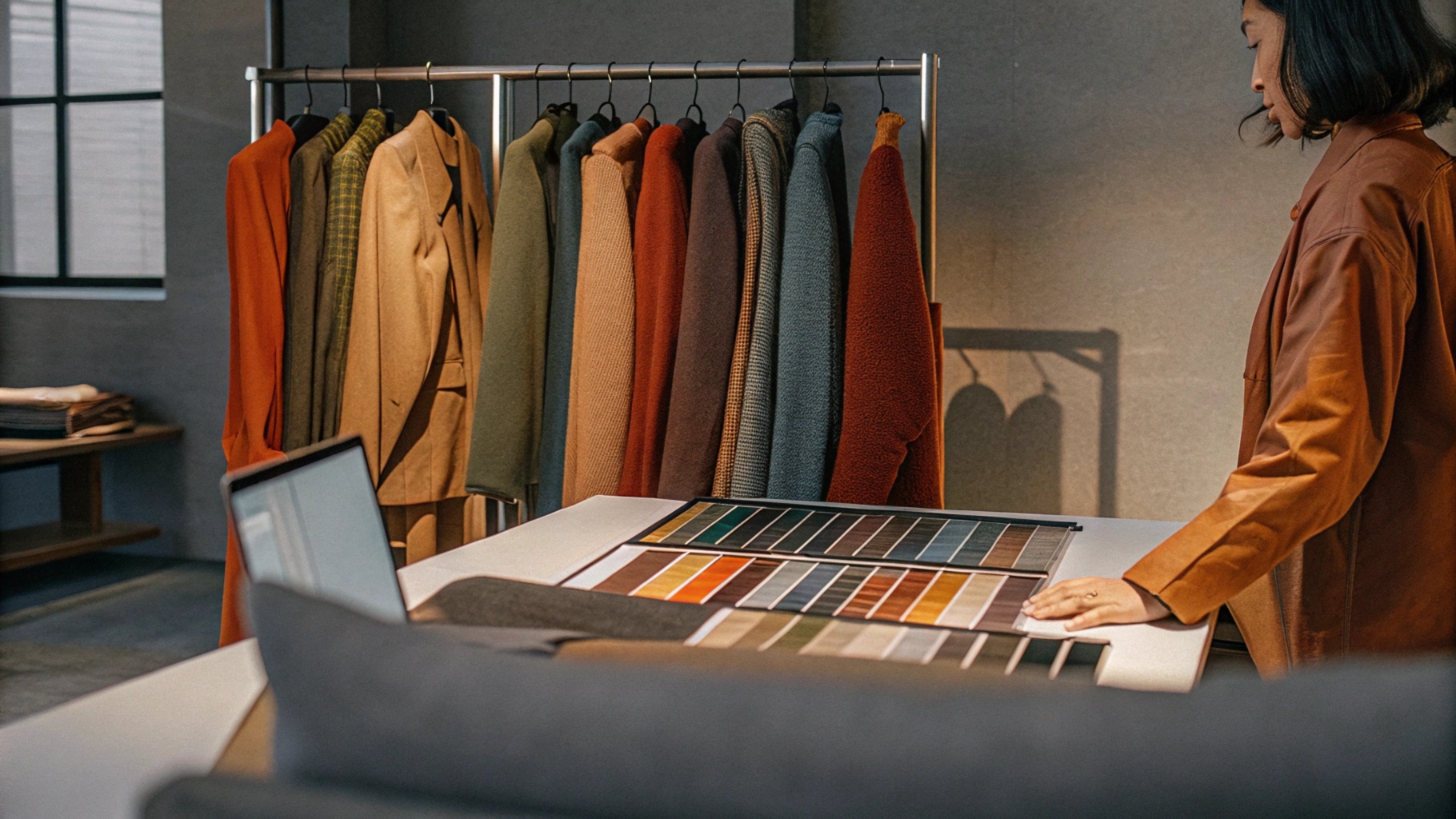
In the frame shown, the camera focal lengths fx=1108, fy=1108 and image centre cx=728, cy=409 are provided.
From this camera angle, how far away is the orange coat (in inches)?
99.6

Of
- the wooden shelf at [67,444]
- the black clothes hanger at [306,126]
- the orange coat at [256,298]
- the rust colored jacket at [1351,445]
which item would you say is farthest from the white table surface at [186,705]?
the wooden shelf at [67,444]

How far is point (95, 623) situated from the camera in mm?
3596

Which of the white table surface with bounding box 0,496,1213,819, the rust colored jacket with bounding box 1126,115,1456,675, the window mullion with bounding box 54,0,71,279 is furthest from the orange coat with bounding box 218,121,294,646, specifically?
the window mullion with bounding box 54,0,71,279

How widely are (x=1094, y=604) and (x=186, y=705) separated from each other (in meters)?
0.88

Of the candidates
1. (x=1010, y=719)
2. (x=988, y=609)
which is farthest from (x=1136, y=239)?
(x=1010, y=719)

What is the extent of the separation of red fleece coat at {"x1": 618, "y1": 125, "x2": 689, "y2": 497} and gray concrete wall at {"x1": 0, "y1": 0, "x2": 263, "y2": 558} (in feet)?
7.63

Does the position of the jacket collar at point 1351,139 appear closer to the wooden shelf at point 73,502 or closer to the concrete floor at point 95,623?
the concrete floor at point 95,623

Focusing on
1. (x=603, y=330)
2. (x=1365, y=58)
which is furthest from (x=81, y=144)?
(x=1365, y=58)

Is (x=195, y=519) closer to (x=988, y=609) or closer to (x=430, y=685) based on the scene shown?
(x=988, y=609)

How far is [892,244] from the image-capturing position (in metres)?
2.12

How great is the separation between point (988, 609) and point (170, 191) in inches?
152

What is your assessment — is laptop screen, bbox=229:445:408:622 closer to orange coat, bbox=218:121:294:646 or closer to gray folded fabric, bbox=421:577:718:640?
gray folded fabric, bbox=421:577:718:640

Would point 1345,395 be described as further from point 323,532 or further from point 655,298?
point 655,298

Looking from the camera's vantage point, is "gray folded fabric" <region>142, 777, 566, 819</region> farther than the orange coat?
No
